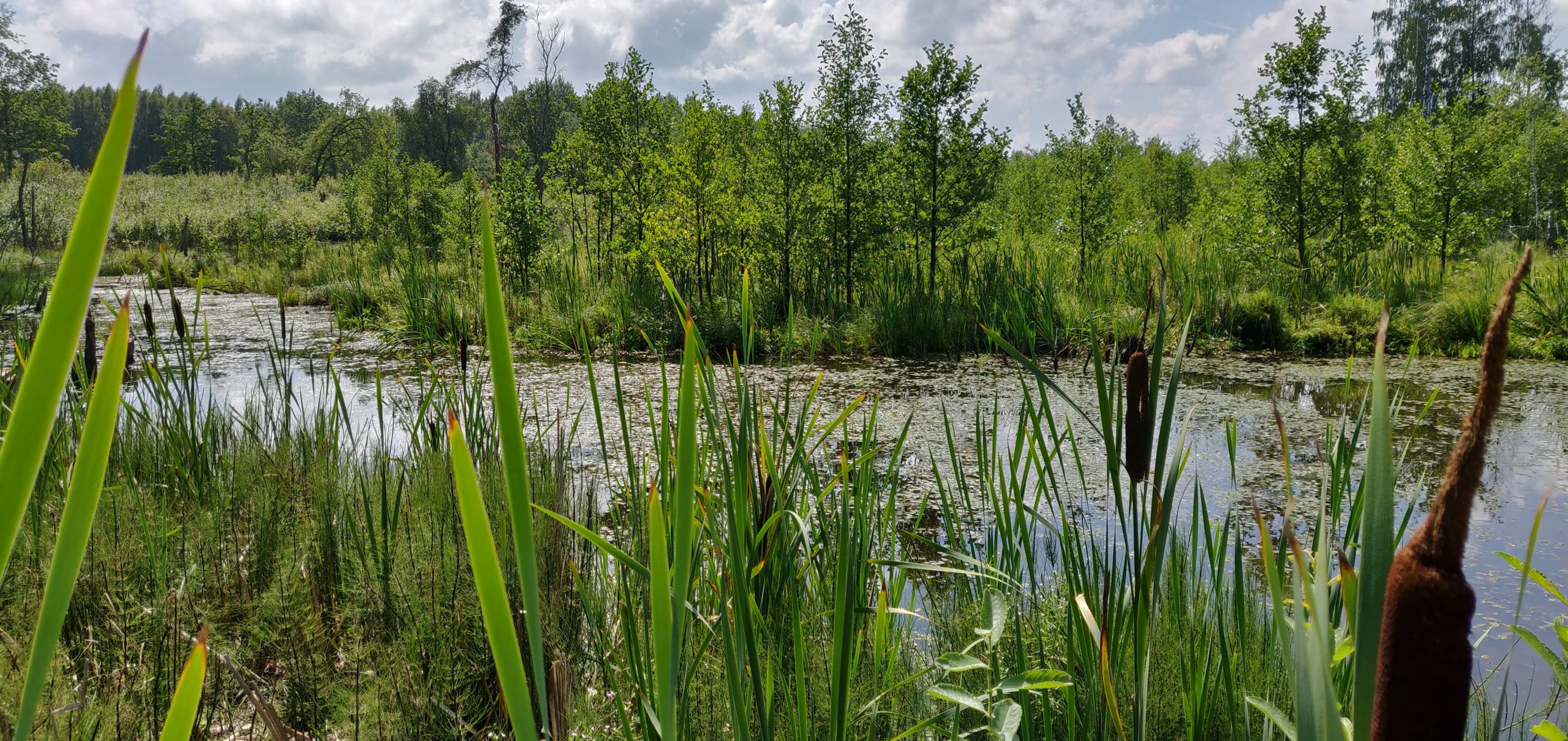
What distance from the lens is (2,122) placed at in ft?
60.9

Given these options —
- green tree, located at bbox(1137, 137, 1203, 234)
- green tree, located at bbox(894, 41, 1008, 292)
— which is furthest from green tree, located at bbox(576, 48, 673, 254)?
green tree, located at bbox(1137, 137, 1203, 234)

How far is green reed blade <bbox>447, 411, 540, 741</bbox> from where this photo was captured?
0.28 meters

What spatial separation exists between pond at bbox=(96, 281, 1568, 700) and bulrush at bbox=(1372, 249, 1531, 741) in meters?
0.95

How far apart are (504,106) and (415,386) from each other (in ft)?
142

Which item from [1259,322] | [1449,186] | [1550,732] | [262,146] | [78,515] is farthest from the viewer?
[262,146]

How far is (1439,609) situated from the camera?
22cm

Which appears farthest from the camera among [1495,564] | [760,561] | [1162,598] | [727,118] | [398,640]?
[727,118]

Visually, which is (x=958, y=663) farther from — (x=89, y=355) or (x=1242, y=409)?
(x=1242, y=409)

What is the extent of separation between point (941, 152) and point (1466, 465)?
8540mm

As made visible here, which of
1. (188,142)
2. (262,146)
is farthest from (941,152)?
(188,142)

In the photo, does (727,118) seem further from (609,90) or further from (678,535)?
(678,535)

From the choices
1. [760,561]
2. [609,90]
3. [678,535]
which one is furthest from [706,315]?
[678,535]

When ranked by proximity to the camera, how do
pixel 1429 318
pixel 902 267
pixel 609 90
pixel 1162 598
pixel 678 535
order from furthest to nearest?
pixel 609 90 → pixel 902 267 → pixel 1429 318 → pixel 1162 598 → pixel 678 535

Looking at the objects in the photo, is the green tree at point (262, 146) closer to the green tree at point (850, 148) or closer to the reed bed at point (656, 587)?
the green tree at point (850, 148)
